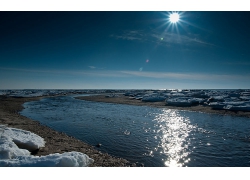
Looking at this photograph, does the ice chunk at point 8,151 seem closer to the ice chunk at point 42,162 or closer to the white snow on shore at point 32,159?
the white snow on shore at point 32,159

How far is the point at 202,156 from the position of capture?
10.4 metres

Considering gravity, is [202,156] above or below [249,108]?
below

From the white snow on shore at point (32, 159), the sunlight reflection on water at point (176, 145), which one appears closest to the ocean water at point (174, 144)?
the sunlight reflection on water at point (176, 145)

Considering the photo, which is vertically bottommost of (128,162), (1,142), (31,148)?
(128,162)

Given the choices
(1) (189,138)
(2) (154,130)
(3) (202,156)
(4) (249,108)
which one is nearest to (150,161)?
(3) (202,156)

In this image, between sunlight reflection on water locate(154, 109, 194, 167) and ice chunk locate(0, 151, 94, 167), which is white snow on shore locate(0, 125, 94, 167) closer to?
ice chunk locate(0, 151, 94, 167)

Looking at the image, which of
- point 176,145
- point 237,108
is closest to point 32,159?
point 176,145

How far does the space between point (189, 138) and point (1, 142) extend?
13.0 metres

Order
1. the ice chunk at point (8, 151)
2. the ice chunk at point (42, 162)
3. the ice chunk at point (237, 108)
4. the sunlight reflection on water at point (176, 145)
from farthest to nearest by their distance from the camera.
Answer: the ice chunk at point (237, 108), the sunlight reflection on water at point (176, 145), the ice chunk at point (8, 151), the ice chunk at point (42, 162)

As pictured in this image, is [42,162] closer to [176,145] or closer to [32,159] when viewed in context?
[32,159]

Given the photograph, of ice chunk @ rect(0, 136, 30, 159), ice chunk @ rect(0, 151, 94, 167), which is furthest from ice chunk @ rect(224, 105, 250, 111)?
ice chunk @ rect(0, 136, 30, 159)

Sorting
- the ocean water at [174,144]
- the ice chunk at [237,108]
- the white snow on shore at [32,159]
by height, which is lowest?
the ocean water at [174,144]
